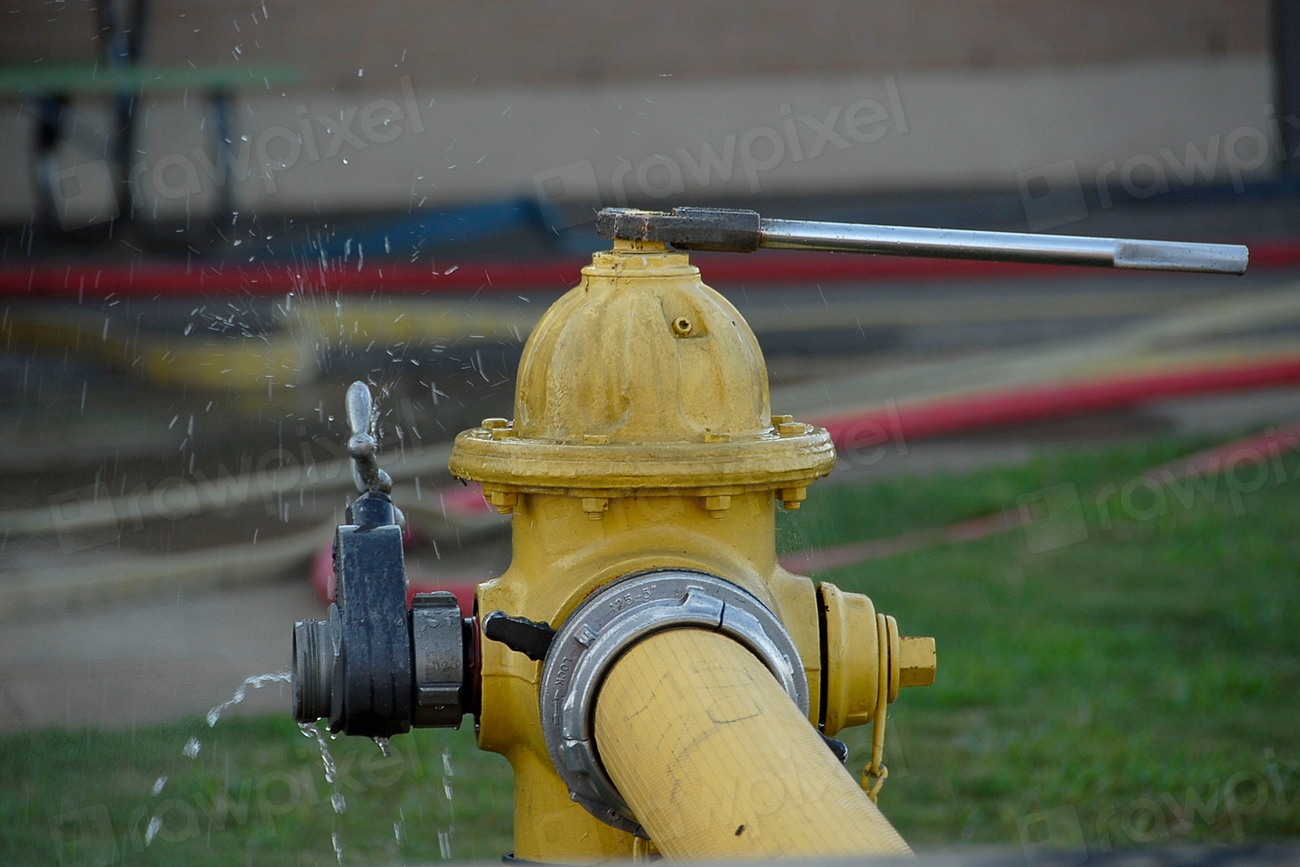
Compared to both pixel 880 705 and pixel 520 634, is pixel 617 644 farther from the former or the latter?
pixel 880 705

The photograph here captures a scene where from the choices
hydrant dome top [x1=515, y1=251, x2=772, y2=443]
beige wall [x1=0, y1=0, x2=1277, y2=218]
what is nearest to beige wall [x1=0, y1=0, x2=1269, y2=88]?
beige wall [x1=0, y1=0, x2=1277, y2=218]

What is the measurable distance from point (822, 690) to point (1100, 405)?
4.46 metres

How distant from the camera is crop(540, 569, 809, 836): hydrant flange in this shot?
991 mm

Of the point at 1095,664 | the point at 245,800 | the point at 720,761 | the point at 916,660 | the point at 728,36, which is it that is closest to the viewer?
the point at 720,761

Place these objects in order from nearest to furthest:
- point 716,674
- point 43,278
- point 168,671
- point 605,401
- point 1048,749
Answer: point 716,674 < point 605,401 < point 1048,749 < point 168,671 < point 43,278

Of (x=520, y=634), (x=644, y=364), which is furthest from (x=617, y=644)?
(x=644, y=364)

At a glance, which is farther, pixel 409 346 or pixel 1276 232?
pixel 1276 232

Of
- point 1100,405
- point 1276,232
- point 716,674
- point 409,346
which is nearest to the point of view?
point 716,674

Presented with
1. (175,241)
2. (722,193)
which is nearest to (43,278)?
(175,241)

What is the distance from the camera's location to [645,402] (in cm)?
107

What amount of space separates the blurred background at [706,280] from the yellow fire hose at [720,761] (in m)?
1.29

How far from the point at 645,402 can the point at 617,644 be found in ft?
0.61

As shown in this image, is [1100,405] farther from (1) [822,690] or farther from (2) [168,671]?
(1) [822,690]

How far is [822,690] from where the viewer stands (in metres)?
1.14
